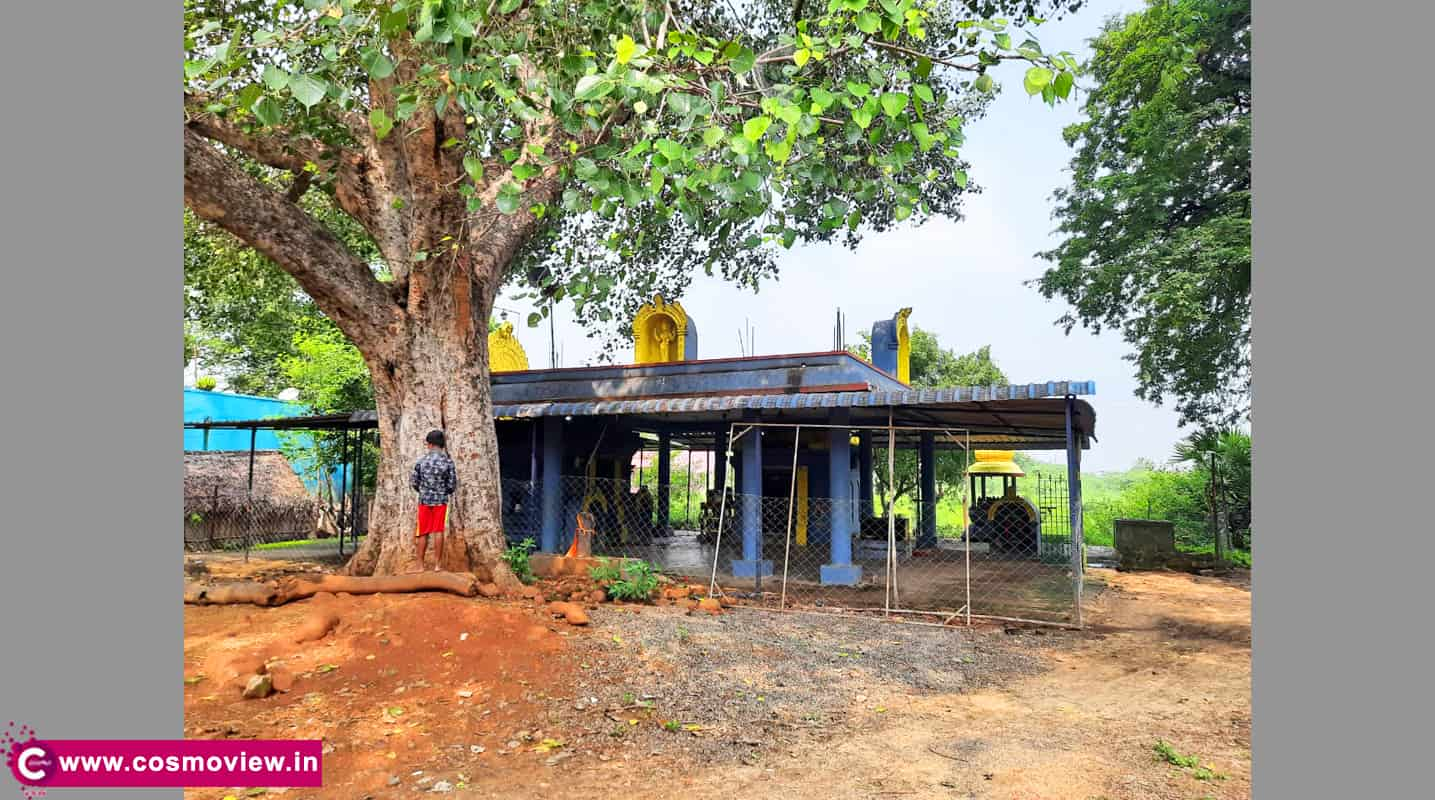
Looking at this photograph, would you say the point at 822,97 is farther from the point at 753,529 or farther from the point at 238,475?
the point at 238,475

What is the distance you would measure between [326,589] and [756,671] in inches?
165

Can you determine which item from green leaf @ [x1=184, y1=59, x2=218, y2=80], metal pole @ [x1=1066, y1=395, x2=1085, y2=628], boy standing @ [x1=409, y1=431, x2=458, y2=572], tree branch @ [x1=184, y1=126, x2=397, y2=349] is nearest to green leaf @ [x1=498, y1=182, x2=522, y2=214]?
green leaf @ [x1=184, y1=59, x2=218, y2=80]

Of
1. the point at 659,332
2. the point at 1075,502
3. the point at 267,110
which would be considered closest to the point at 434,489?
the point at 267,110

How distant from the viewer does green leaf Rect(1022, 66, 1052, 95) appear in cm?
452

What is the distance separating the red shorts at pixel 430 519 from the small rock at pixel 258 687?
3.10 meters

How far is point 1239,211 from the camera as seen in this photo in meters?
17.2

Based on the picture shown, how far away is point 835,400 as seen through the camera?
11.1 meters

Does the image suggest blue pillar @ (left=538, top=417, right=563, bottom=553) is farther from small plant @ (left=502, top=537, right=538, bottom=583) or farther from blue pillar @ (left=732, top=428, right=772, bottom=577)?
small plant @ (left=502, top=537, right=538, bottom=583)

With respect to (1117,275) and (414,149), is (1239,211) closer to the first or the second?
(1117,275)

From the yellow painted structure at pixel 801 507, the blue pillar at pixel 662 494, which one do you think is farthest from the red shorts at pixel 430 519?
the blue pillar at pixel 662 494

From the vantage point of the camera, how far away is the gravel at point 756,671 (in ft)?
16.6

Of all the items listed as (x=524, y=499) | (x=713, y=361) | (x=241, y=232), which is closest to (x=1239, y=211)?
(x=713, y=361)

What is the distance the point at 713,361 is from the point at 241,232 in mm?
8117

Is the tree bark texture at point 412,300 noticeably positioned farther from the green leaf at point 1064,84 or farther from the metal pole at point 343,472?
the green leaf at point 1064,84
